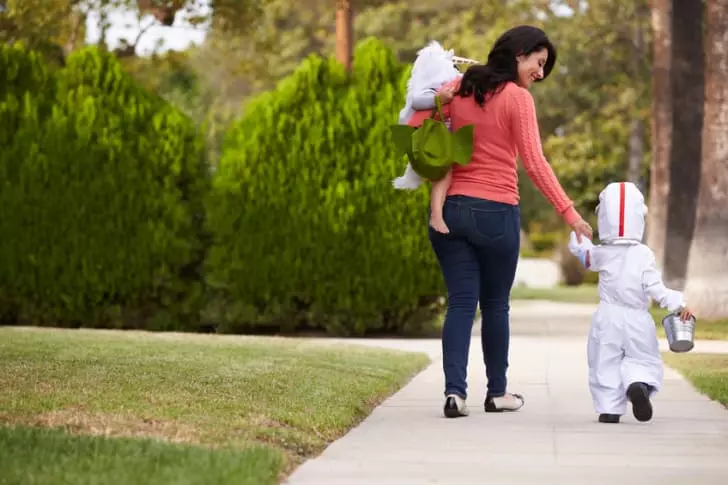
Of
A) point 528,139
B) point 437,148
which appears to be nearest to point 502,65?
point 528,139

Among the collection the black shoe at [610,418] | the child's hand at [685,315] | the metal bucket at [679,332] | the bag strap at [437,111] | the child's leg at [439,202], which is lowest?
the black shoe at [610,418]

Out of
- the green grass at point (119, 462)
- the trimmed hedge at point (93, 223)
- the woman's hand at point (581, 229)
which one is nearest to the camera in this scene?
the green grass at point (119, 462)

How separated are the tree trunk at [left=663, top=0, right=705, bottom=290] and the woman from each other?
17472 mm

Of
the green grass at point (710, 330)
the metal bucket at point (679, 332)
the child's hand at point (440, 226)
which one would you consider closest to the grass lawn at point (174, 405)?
the child's hand at point (440, 226)

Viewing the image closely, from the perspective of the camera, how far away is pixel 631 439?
779 cm

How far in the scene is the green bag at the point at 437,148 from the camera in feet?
27.6

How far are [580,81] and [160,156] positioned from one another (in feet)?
79.8

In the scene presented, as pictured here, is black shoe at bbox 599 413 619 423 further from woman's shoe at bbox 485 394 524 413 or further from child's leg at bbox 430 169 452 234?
child's leg at bbox 430 169 452 234

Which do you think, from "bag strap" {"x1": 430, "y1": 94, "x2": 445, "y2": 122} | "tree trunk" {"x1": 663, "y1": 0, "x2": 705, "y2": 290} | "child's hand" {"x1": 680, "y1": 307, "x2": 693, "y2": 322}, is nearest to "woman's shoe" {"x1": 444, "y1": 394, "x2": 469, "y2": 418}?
"child's hand" {"x1": 680, "y1": 307, "x2": 693, "y2": 322}

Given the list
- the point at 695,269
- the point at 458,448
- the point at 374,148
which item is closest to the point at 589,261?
the point at 458,448

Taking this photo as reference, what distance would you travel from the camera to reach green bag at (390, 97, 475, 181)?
27.6ft

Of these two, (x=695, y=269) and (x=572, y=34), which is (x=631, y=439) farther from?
(x=572, y=34)

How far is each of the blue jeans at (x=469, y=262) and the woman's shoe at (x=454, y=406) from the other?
0.10ft

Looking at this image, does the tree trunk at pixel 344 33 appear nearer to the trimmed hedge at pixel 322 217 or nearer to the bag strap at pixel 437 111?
the trimmed hedge at pixel 322 217
